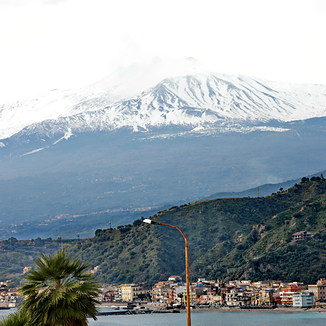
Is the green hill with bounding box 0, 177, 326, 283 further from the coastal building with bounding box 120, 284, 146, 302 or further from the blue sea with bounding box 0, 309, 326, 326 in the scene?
the blue sea with bounding box 0, 309, 326, 326

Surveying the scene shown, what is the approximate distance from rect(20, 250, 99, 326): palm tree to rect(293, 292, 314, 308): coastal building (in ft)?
406

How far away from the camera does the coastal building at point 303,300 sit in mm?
153000

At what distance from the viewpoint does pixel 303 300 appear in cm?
15350

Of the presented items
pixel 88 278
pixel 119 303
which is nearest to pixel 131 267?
pixel 119 303

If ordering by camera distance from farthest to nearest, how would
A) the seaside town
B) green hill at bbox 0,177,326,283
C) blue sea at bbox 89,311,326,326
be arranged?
green hill at bbox 0,177,326,283 → the seaside town → blue sea at bbox 89,311,326,326

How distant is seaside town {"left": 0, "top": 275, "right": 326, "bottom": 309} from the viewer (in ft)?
510

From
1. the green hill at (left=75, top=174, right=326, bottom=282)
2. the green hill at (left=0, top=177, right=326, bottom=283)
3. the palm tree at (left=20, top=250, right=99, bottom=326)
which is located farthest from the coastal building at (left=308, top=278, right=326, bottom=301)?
the palm tree at (left=20, top=250, right=99, bottom=326)

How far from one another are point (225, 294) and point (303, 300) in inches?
782

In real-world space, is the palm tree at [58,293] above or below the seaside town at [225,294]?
below

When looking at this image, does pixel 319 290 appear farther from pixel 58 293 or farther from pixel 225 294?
pixel 58 293

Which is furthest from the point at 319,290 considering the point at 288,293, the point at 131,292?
the point at 131,292

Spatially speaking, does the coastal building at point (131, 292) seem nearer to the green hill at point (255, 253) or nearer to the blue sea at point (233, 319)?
the green hill at point (255, 253)

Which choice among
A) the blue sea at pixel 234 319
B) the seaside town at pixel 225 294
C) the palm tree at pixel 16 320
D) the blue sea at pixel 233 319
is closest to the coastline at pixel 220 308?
the seaside town at pixel 225 294

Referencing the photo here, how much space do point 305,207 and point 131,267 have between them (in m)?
36.0
